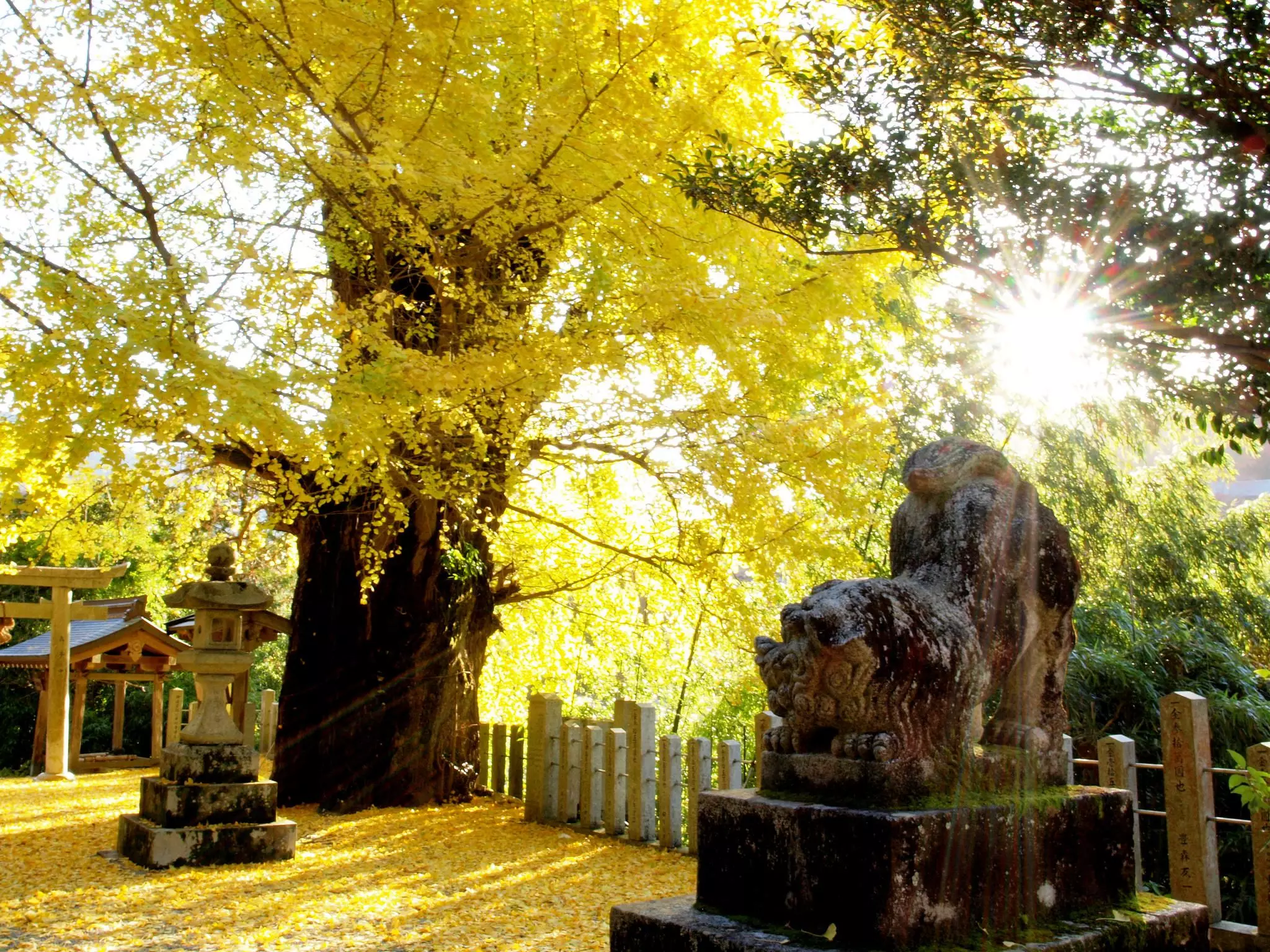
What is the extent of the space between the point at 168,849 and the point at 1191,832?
6.63 m

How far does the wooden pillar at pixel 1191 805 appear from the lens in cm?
542

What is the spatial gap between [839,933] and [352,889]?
15.0 feet

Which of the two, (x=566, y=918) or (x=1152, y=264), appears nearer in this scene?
(x=1152, y=264)

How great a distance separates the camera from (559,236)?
25.6 ft

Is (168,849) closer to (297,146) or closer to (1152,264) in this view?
(297,146)

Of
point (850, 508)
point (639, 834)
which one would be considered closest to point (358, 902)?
point (639, 834)

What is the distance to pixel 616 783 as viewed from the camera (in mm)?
8383

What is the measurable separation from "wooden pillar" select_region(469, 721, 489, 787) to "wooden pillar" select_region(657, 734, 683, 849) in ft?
11.8

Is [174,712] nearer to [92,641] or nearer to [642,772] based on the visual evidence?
[92,641]

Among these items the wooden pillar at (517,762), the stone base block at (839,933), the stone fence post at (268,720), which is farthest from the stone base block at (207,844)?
the stone fence post at (268,720)

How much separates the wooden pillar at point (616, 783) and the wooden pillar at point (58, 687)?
8504 millimetres

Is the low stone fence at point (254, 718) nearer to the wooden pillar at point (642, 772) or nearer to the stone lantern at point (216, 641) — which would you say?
the stone lantern at point (216, 641)

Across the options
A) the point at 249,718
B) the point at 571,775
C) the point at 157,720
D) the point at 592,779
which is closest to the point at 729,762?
the point at 592,779

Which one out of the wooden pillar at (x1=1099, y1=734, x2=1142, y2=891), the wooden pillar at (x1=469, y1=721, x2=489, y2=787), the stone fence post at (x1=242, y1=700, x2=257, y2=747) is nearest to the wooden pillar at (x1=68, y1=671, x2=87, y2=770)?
the stone fence post at (x1=242, y1=700, x2=257, y2=747)
